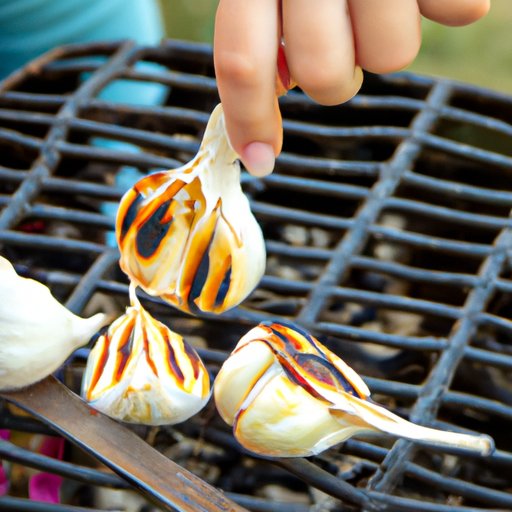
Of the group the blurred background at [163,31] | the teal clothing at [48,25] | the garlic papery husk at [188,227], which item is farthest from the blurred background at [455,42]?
the garlic papery husk at [188,227]

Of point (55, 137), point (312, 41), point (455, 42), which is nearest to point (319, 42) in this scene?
point (312, 41)

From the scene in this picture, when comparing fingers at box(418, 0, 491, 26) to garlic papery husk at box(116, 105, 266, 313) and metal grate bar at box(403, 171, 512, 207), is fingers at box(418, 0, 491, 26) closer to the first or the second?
garlic papery husk at box(116, 105, 266, 313)

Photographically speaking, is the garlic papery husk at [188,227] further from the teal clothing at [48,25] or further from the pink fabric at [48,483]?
the teal clothing at [48,25]

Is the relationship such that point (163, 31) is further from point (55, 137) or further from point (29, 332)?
point (29, 332)

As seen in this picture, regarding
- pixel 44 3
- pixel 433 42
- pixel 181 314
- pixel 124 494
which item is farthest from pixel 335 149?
pixel 433 42

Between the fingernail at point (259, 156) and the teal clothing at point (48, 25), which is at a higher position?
the teal clothing at point (48, 25)

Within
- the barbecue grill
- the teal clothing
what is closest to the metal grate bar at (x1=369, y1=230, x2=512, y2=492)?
the barbecue grill

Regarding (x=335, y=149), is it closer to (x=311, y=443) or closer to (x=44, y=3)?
(x=311, y=443)

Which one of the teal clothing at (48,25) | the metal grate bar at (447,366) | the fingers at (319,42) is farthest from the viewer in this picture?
the teal clothing at (48,25)
